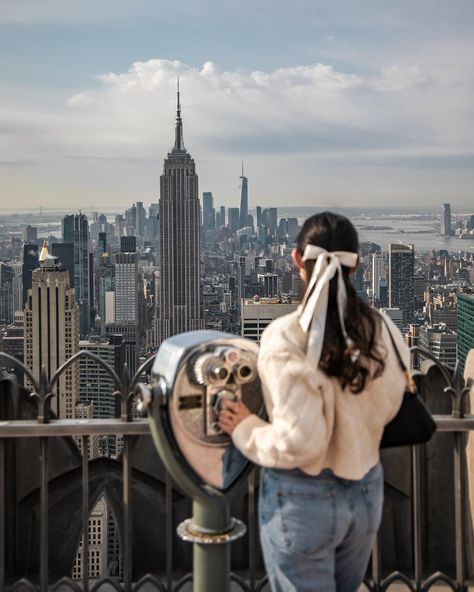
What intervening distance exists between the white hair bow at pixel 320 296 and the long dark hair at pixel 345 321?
0.05 ft

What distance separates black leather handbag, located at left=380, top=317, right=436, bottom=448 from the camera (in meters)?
2.35

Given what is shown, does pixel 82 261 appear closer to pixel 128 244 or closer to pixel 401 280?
pixel 128 244

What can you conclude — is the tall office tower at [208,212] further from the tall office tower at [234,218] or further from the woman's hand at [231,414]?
the woman's hand at [231,414]

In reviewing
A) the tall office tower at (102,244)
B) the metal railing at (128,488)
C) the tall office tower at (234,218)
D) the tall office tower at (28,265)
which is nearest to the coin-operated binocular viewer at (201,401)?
Answer: the metal railing at (128,488)

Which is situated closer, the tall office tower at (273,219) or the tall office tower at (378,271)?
the tall office tower at (378,271)

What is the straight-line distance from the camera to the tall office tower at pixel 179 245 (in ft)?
410

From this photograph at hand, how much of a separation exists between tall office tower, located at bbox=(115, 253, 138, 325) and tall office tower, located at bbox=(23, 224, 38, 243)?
1531 centimetres

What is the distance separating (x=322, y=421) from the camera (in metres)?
2.17

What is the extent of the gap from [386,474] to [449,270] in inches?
2702

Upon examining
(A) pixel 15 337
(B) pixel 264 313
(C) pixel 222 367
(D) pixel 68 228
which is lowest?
(A) pixel 15 337

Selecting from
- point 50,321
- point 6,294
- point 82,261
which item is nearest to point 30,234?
point 6,294

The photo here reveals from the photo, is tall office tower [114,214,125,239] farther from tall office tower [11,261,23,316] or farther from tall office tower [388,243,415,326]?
tall office tower [388,243,415,326]

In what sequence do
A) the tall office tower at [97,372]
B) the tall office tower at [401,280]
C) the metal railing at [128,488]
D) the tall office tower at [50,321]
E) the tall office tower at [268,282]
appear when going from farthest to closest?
the tall office tower at [268,282], the tall office tower at [50,321], the tall office tower at [401,280], the tall office tower at [97,372], the metal railing at [128,488]

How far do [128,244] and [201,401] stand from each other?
134452mm
